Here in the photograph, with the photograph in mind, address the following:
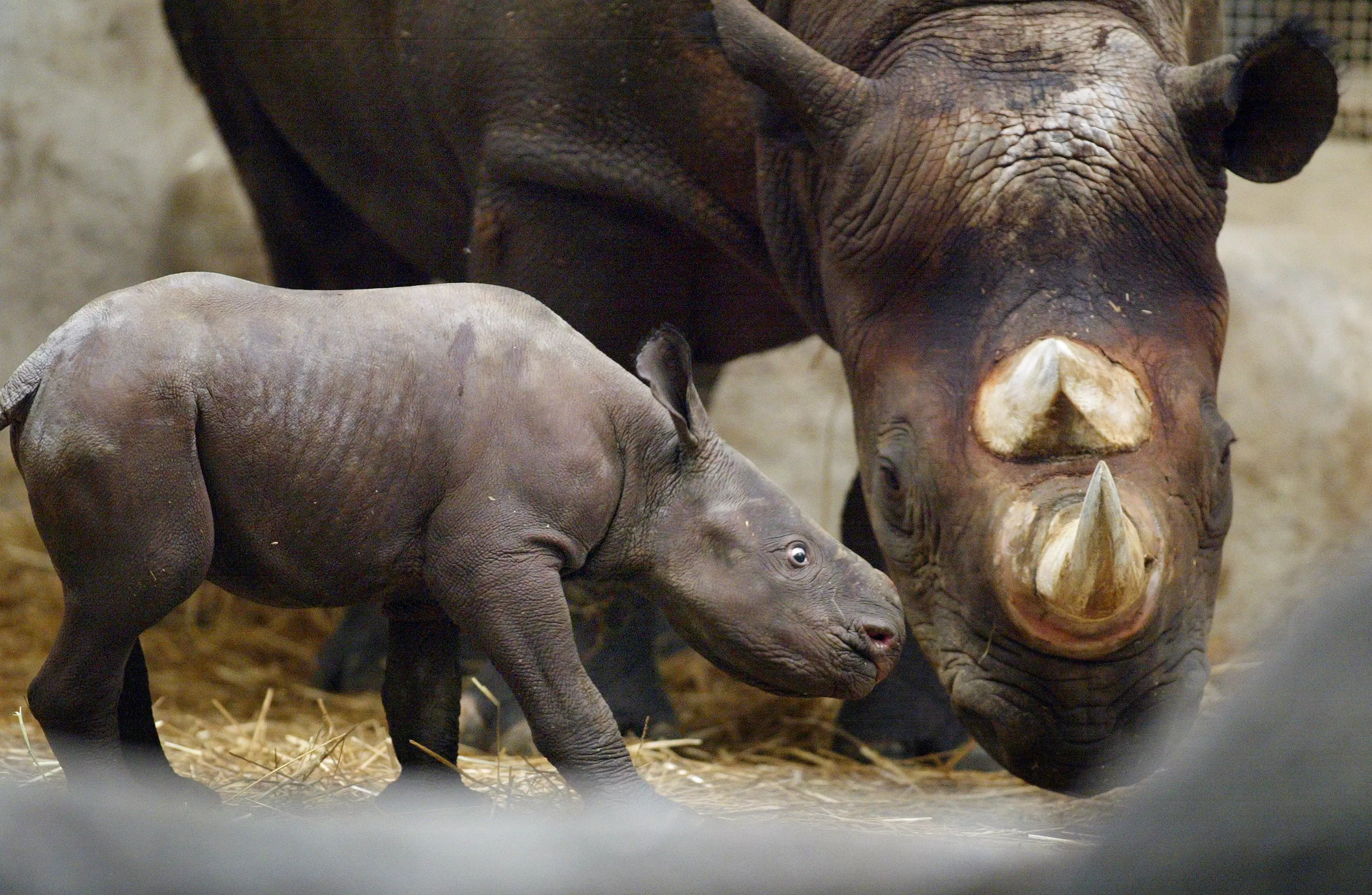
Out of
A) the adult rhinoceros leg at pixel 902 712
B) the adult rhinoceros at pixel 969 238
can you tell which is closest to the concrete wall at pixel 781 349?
the adult rhinoceros leg at pixel 902 712

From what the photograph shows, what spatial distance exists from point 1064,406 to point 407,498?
0.89 meters

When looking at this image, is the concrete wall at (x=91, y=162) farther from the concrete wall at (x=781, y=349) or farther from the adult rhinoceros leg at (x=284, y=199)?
the adult rhinoceros leg at (x=284, y=199)

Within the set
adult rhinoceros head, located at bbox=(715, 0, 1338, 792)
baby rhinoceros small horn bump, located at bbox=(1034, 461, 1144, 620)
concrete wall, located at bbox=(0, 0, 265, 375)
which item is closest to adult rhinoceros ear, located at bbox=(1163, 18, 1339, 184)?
adult rhinoceros head, located at bbox=(715, 0, 1338, 792)

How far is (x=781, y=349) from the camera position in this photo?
5.05m

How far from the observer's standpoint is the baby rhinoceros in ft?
6.82

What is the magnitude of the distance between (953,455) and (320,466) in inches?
36.5

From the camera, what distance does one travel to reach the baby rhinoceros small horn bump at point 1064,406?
2393 millimetres

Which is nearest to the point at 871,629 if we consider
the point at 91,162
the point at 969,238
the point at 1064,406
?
the point at 1064,406

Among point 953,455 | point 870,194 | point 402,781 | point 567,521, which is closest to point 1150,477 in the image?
point 953,455

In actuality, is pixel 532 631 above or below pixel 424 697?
above

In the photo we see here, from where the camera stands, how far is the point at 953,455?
101 inches

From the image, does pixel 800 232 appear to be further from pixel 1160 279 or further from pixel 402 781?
pixel 402 781

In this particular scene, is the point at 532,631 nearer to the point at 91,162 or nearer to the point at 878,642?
the point at 878,642

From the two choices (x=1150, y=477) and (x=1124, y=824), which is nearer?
(x=1124, y=824)
